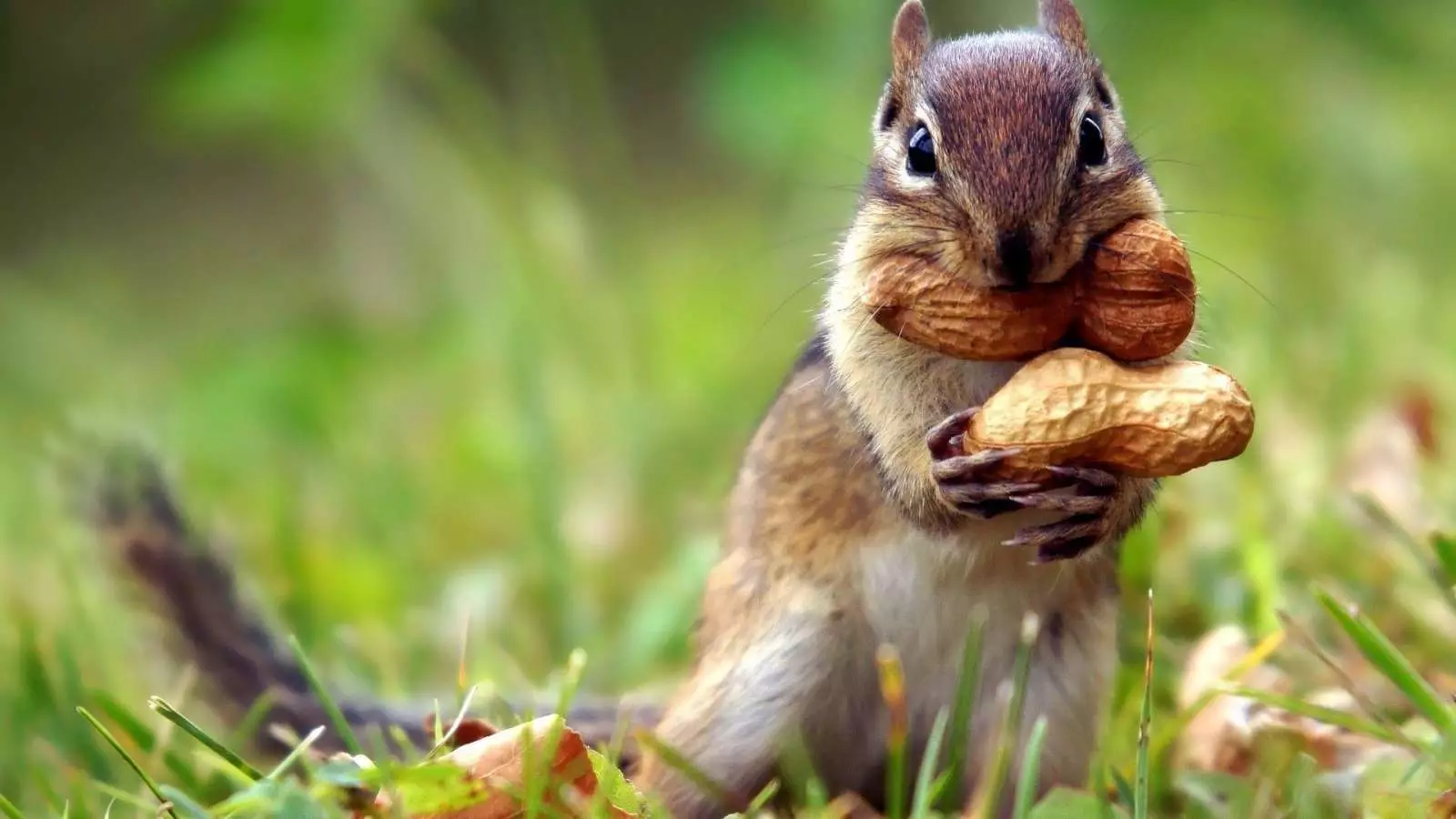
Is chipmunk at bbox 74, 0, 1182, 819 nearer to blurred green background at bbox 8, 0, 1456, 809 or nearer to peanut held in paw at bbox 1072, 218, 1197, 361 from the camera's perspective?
peanut held in paw at bbox 1072, 218, 1197, 361

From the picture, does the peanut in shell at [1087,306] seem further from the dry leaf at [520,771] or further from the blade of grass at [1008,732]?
the dry leaf at [520,771]

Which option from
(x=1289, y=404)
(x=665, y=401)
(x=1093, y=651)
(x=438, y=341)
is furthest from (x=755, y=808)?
(x=438, y=341)

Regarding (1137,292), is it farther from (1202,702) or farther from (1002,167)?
(1202,702)

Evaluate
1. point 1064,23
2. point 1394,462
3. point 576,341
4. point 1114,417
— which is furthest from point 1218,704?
point 576,341

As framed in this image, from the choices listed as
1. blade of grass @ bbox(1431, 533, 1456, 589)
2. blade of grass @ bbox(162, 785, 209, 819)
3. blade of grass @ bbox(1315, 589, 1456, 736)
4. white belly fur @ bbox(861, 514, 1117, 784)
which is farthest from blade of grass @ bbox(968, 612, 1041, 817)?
blade of grass @ bbox(162, 785, 209, 819)

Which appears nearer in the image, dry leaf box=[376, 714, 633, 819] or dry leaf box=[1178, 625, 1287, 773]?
dry leaf box=[376, 714, 633, 819]

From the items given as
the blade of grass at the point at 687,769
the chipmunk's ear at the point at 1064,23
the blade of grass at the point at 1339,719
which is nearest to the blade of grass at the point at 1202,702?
the blade of grass at the point at 1339,719
